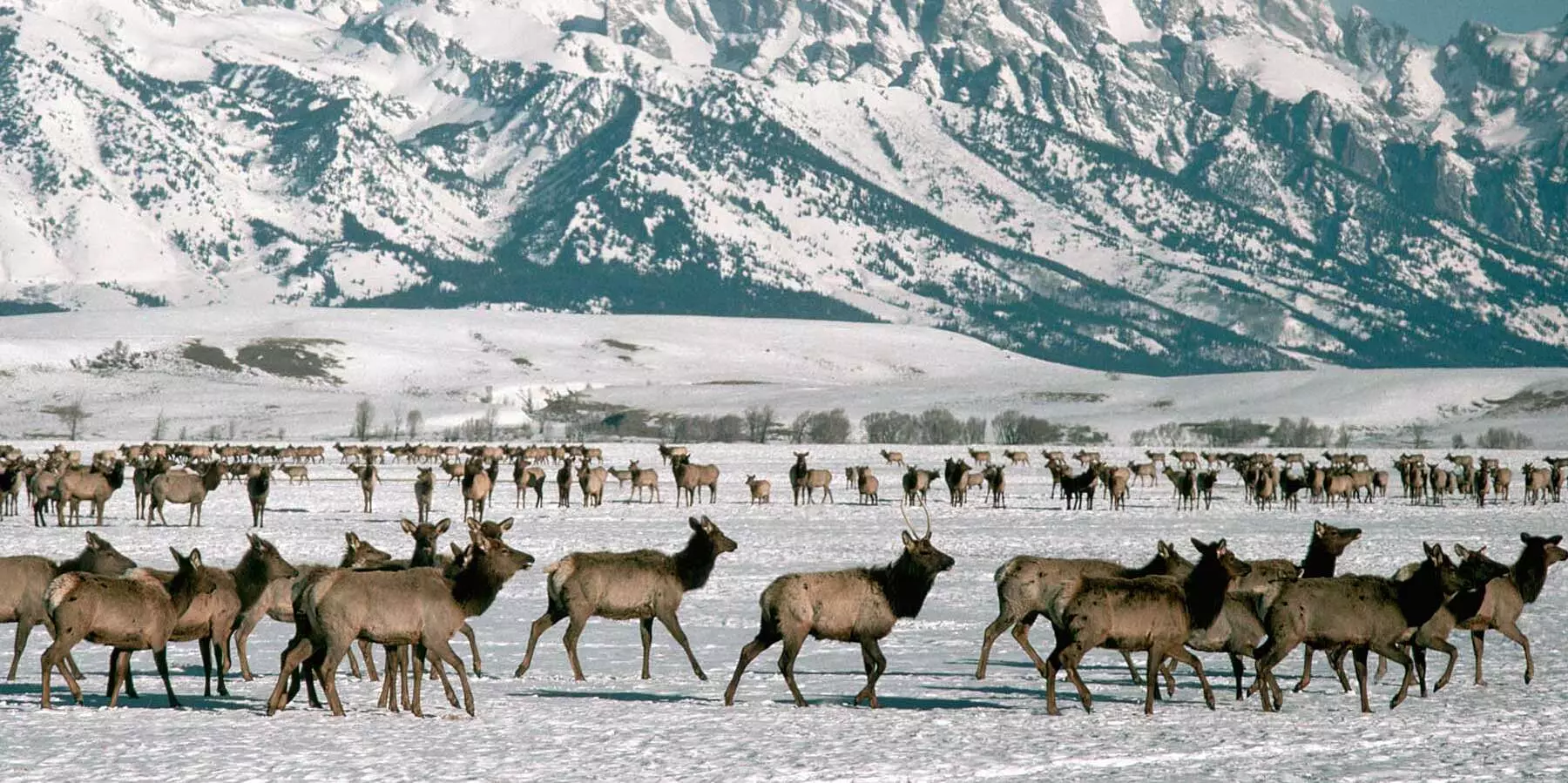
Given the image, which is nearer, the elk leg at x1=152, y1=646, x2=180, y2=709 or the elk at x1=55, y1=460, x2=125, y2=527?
the elk leg at x1=152, y1=646, x2=180, y2=709

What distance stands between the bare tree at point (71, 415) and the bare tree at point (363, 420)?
2067 centimetres

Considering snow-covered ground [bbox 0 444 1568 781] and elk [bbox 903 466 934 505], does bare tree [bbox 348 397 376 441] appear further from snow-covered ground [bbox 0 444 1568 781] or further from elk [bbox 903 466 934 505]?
snow-covered ground [bbox 0 444 1568 781]

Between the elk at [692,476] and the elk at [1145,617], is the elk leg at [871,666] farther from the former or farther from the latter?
the elk at [692,476]

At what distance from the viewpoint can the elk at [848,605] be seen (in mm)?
14672

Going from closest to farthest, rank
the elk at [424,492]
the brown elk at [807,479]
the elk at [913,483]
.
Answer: the elk at [424,492] < the elk at [913,483] < the brown elk at [807,479]

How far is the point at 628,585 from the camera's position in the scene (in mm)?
16391

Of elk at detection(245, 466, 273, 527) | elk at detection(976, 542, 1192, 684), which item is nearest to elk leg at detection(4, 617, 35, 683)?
elk at detection(976, 542, 1192, 684)

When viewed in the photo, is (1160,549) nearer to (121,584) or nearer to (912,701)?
(912,701)

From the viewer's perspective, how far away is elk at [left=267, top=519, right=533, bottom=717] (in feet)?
45.4

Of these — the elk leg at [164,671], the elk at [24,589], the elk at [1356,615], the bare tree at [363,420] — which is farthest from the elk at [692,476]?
the bare tree at [363,420]

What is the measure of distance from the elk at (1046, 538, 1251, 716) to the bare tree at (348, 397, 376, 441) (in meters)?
124

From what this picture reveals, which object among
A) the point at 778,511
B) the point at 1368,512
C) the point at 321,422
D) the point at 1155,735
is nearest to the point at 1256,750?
the point at 1155,735

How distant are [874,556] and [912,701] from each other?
49.3ft

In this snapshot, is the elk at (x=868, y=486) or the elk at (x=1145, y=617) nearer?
the elk at (x=1145, y=617)
